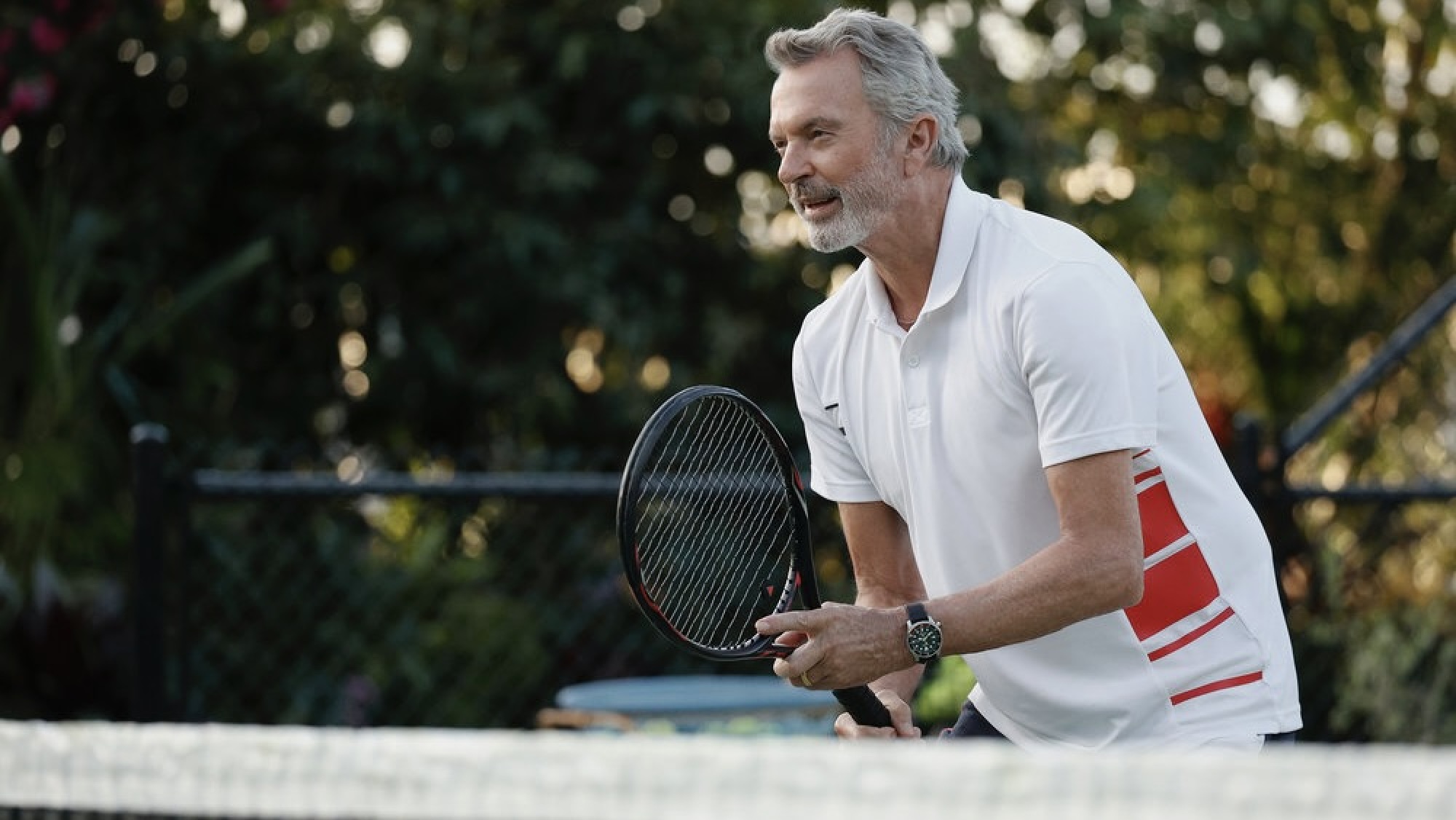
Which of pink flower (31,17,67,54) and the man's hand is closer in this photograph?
Result: the man's hand

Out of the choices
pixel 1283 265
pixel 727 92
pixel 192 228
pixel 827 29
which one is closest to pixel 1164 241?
pixel 1283 265

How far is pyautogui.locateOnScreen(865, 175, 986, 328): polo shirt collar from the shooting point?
2668 mm

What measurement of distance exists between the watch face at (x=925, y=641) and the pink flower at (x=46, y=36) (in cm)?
508

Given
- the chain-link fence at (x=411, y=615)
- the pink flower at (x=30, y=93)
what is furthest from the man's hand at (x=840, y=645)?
the pink flower at (x=30, y=93)

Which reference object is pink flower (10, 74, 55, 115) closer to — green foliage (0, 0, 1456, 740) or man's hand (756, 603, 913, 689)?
green foliage (0, 0, 1456, 740)

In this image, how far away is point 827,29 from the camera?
8.93ft

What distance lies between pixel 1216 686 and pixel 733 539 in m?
0.80

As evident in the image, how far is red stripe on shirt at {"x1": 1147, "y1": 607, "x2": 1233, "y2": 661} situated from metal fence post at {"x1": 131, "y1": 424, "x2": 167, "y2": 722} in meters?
2.97

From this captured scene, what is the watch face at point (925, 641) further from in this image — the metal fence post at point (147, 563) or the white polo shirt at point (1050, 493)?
the metal fence post at point (147, 563)

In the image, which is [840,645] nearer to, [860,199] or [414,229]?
[860,199]

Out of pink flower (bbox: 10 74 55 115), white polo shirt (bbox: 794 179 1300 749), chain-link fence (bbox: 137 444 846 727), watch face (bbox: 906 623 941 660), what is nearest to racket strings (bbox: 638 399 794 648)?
white polo shirt (bbox: 794 179 1300 749)

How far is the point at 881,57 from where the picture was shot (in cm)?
273

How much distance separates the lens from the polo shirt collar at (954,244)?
2668mm

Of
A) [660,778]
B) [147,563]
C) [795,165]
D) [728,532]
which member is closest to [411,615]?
[147,563]
